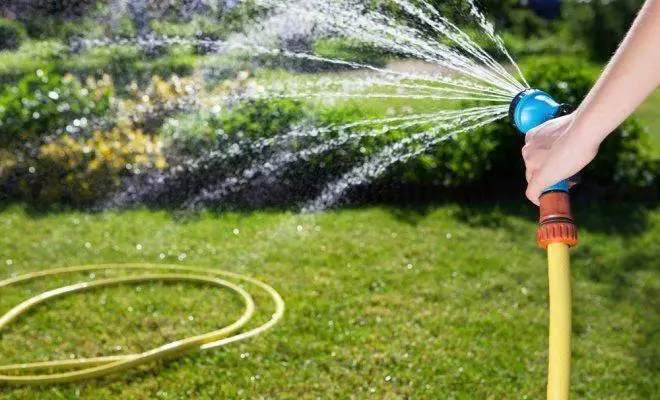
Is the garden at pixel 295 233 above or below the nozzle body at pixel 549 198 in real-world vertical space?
below

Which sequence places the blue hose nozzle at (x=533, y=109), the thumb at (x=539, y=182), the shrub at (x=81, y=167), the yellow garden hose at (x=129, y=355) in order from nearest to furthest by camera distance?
1. the thumb at (x=539, y=182)
2. the blue hose nozzle at (x=533, y=109)
3. the yellow garden hose at (x=129, y=355)
4. the shrub at (x=81, y=167)

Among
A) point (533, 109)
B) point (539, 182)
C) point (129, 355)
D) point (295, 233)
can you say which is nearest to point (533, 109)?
point (533, 109)

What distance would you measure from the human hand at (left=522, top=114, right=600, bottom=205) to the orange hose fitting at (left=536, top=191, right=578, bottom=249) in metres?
0.04

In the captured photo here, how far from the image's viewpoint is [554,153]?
1.74 meters

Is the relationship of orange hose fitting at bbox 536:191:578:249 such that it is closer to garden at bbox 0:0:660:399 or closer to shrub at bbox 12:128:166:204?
garden at bbox 0:0:660:399

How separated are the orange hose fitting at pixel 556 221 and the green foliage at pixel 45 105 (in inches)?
200

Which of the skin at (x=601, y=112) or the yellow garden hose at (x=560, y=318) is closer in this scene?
the skin at (x=601, y=112)

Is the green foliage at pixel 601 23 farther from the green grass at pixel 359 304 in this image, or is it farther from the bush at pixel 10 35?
the bush at pixel 10 35

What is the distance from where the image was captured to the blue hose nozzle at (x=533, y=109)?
6.37ft

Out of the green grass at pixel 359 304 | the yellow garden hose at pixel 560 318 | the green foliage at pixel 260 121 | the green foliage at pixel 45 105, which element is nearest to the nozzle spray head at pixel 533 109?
the yellow garden hose at pixel 560 318

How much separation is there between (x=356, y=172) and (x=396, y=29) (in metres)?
1.80

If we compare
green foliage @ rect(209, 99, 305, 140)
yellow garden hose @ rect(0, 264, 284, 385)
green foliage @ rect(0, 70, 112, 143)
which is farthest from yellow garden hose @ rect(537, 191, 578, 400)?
green foliage @ rect(0, 70, 112, 143)

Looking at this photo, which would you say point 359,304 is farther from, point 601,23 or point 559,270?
point 601,23

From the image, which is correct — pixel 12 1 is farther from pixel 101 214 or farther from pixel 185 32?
pixel 101 214
